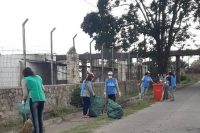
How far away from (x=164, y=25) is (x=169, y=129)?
35355 millimetres

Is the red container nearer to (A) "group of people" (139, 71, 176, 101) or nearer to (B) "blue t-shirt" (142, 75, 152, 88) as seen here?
(A) "group of people" (139, 71, 176, 101)

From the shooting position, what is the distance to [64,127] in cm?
1451

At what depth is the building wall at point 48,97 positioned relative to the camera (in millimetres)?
13930

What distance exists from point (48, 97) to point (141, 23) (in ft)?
104

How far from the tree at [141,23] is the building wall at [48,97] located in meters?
23.7

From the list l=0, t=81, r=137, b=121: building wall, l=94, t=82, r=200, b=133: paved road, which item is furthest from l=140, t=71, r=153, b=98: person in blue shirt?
l=94, t=82, r=200, b=133: paved road

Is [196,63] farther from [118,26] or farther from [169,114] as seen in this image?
[169,114]

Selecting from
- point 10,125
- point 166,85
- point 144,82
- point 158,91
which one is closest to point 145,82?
point 144,82

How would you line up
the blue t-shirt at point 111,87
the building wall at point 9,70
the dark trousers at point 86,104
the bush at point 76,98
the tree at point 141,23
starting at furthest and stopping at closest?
the tree at point 141,23, the bush at point 76,98, the blue t-shirt at point 111,87, the dark trousers at point 86,104, the building wall at point 9,70

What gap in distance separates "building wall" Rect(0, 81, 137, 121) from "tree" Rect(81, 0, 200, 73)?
23.7 metres

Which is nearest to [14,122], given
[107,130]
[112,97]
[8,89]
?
[8,89]

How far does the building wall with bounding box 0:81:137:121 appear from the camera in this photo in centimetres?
1393

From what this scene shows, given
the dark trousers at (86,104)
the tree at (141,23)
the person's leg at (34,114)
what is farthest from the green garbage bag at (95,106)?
the tree at (141,23)

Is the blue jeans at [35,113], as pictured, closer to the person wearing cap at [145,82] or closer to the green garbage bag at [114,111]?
the green garbage bag at [114,111]
